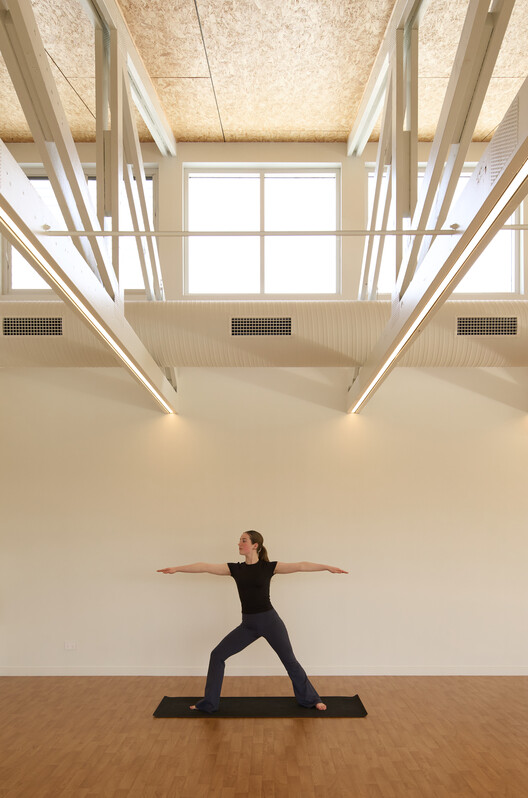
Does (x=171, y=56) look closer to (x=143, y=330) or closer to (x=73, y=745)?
(x=143, y=330)

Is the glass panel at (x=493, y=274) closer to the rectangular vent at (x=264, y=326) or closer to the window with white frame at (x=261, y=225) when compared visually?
the window with white frame at (x=261, y=225)

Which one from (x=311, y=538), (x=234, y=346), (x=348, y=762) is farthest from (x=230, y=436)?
(x=348, y=762)

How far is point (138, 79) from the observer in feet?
21.1

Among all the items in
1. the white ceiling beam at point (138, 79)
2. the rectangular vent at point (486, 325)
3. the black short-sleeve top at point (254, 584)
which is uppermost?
the white ceiling beam at point (138, 79)

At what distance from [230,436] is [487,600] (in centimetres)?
324

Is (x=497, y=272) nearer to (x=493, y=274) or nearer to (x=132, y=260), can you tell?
(x=493, y=274)

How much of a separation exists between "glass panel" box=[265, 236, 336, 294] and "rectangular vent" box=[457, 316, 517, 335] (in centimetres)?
250

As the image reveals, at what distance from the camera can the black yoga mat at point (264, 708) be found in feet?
19.6

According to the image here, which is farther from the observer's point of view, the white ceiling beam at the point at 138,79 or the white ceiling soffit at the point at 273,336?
the white ceiling soffit at the point at 273,336

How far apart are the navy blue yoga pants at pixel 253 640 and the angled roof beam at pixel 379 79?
15.2 ft

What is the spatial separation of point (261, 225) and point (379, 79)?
2.29 metres

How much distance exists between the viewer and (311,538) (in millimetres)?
7746

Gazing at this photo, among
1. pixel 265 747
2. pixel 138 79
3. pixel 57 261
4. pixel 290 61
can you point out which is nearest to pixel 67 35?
pixel 138 79

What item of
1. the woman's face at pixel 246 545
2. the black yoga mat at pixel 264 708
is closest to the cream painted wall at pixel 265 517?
the black yoga mat at pixel 264 708
